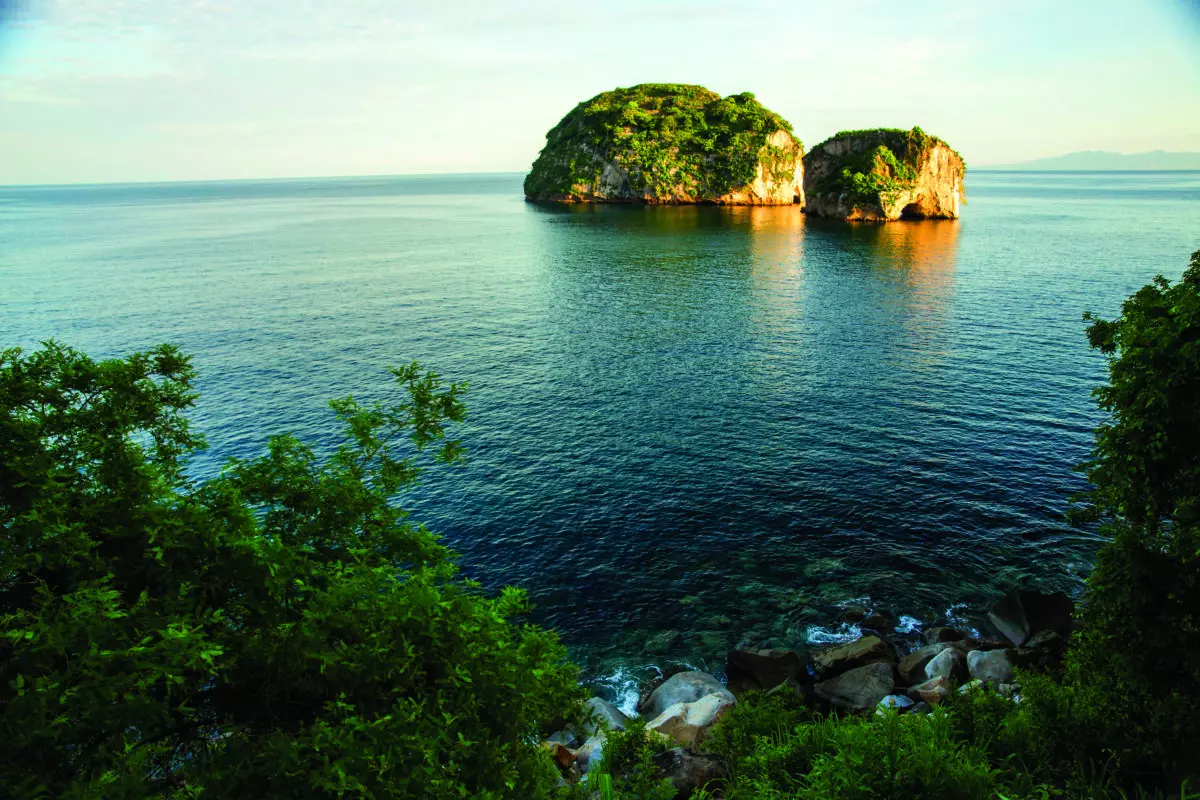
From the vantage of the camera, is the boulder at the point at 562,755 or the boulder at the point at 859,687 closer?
the boulder at the point at 562,755

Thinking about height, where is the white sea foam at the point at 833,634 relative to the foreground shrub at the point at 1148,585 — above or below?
below

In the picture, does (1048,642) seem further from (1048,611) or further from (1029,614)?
(1048,611)

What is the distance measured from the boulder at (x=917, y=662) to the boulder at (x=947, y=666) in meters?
0.24

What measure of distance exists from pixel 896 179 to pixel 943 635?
175 meters

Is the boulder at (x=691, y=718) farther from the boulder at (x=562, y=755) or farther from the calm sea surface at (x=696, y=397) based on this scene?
the calm sea surface at (x=696, y=397)

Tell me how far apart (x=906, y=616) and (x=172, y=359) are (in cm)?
3398

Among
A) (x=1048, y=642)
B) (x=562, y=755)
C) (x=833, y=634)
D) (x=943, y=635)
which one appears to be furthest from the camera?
(x=833, y=634)

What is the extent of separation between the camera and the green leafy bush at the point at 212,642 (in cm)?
1316

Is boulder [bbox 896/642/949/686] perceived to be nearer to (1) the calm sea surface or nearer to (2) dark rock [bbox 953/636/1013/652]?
(2) dark rock [bbox 953/636/1013/652]

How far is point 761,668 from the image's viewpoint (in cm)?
2975

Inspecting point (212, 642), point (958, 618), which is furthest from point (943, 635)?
point (212, 642)

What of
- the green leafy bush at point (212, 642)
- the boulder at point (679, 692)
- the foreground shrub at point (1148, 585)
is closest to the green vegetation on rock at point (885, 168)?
the foreground shrub at point (1148, 585)

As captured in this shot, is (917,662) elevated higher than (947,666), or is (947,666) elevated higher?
(947,666)

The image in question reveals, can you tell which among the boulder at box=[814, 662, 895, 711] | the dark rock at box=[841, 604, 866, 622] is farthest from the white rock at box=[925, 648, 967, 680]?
the dark rock at box=[841, 604, 866, 622]
